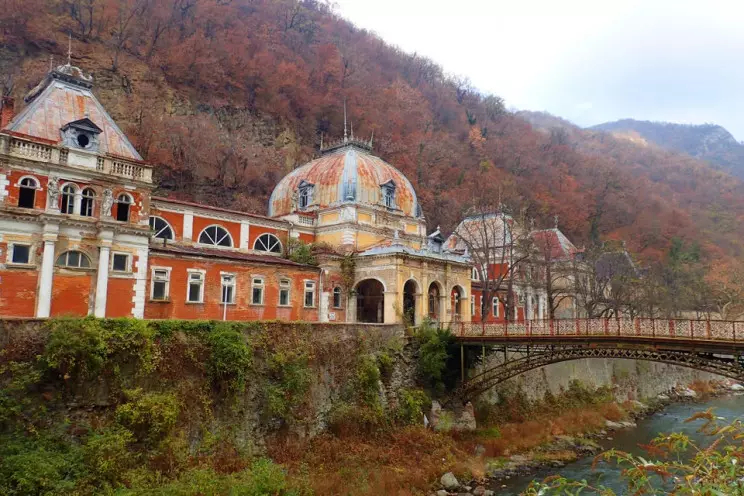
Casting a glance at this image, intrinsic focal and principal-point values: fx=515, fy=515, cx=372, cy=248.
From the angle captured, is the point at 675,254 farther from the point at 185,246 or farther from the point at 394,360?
the point at 185,246

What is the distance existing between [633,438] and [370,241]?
19.9 metres

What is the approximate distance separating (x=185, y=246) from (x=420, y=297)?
13.9 m

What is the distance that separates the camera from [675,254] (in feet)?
194

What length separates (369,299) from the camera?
34.3 metres

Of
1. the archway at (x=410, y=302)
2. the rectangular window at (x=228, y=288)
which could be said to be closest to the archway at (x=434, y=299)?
the archway at (x=410, y=302)

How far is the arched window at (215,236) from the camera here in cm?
3040

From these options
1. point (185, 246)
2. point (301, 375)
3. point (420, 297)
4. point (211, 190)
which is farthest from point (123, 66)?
point (301, 375)

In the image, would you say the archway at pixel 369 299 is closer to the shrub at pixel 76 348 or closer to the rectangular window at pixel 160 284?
the rectangular window at pixel 160 284

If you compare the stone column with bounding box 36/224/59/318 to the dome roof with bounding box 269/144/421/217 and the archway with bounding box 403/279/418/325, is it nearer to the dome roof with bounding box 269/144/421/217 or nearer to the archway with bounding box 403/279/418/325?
the archway with bounding box 403/279/418/325

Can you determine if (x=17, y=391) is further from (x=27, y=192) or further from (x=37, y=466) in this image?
(x=27, y=192)

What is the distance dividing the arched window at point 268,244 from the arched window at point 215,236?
1.98 meters

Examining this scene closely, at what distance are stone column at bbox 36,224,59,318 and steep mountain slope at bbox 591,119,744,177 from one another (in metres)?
142

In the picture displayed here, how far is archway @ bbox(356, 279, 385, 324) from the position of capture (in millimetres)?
33653

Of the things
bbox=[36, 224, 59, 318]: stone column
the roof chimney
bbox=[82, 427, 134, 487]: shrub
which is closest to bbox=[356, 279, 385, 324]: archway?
bbox=[36, 224, 59, 318]: stone column
